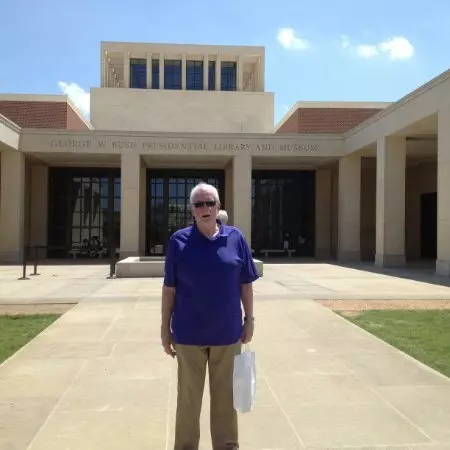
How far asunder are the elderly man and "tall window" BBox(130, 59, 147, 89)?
47.8 m

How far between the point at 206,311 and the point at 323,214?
99.9ft

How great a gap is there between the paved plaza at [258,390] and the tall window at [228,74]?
4241cm

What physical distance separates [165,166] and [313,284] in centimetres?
1872

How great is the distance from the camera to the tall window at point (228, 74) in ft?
164

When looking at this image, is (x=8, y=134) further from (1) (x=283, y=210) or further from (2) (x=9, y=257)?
(1) (x=283, y=210)

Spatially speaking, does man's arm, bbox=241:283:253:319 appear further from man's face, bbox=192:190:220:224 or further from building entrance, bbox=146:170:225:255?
building entrance, bbox=146:170:225:255

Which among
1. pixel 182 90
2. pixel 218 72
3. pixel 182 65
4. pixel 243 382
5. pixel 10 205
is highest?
pixel 182 65

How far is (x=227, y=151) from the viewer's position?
90.9 ft

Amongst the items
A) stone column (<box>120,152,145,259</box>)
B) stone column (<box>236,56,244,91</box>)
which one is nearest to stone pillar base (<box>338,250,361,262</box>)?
stone column (<box>120,152,145,259</box>)

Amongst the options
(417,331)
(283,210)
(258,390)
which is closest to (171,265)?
(258,390)

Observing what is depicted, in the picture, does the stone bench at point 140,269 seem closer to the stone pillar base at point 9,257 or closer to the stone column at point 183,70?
the stone pillar base at point 9,257

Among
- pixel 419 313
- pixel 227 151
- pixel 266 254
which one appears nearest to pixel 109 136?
pixel 227 151

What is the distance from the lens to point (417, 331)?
8414 millimetres

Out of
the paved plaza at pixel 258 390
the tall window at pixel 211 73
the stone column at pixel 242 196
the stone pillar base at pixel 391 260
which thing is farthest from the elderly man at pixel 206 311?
the tall window at pixel 211 73
